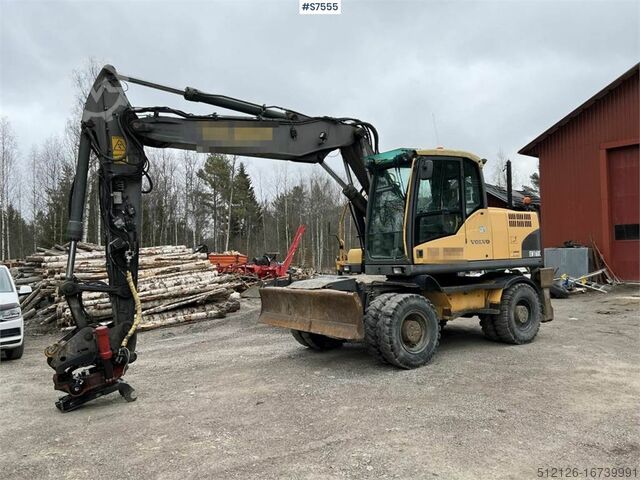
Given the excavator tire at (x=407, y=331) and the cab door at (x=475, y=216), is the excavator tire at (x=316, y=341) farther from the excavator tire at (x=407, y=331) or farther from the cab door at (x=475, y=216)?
the cab door at (x=475, y=216)

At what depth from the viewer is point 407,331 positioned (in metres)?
7.23

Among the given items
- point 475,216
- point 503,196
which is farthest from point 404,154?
point 503,196

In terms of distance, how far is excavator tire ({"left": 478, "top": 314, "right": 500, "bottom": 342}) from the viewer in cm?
884

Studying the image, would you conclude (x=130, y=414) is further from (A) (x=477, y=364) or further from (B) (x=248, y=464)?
(A) (x=477, y=364)

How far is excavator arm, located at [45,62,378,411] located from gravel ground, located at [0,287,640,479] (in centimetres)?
61

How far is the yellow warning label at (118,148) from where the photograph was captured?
6402 mm

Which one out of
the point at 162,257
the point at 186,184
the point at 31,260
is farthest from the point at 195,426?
the point at 186,184

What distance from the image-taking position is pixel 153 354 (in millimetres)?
9602

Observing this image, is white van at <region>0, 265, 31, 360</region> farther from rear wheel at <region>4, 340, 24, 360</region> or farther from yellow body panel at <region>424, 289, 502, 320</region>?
yellow body panel at <region>424, 289, 502, 320</region>

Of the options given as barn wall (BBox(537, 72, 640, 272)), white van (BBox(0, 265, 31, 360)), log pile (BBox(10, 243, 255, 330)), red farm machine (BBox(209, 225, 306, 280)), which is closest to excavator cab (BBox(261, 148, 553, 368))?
white van (BBox(0, 265, 31, 360))

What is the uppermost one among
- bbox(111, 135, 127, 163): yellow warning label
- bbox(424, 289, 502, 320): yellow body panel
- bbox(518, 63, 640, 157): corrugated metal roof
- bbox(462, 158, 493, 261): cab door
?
bbox(518, 63, 640, 157): corrugated metal roof

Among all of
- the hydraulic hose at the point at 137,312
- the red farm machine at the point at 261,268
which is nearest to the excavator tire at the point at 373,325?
the hydraulic hose at the point at 137,312

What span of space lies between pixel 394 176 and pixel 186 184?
114 feet

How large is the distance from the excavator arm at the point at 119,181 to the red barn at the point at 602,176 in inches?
566
